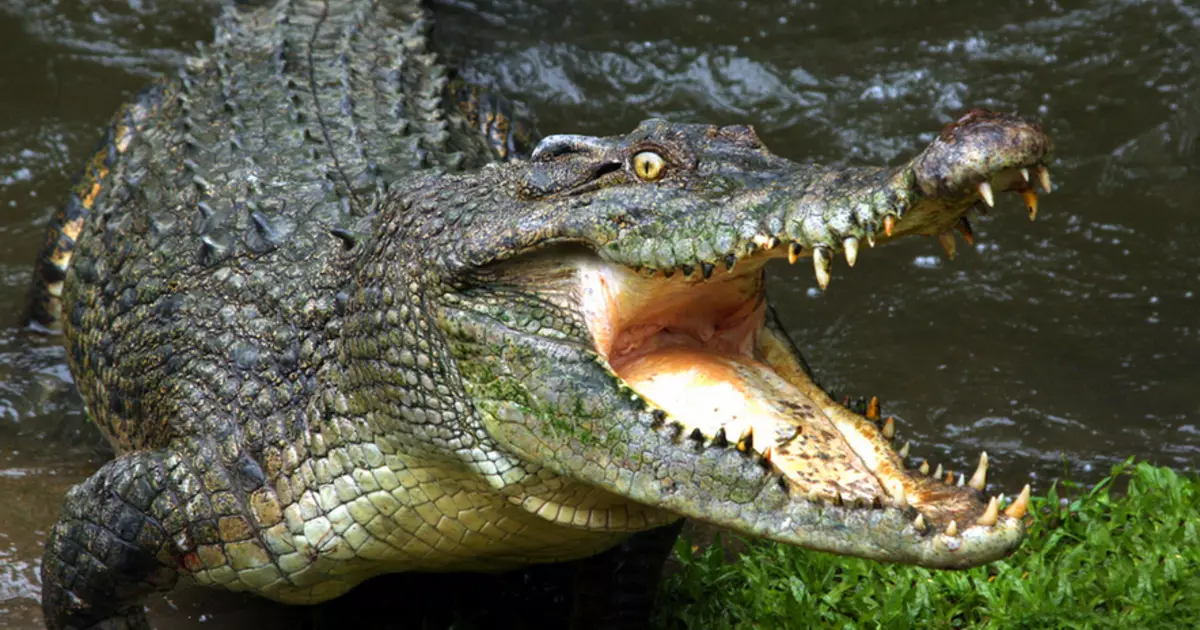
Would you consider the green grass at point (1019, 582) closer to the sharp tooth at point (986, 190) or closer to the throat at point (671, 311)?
the throat at point (671, 311)

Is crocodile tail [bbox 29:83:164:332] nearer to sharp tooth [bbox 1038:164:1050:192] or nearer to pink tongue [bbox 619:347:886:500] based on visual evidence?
pink tongue [bbox 619:347:886:500]

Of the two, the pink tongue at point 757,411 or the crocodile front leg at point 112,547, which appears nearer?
the pink tongue at point 757,411

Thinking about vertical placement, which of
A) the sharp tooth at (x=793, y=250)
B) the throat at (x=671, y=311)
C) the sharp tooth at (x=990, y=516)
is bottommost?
the sharp tooth at (x=990, y=516)

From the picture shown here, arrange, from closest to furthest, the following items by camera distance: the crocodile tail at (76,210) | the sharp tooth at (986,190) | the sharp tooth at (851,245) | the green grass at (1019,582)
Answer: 1. the sharp tooth at (986,190)
2. the sharp tooth at (851,245)
3. the green grass at (1019,582)
4. the crocodile tail at (76,210)

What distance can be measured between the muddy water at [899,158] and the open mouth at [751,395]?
1.70 m

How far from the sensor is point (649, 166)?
2988mm

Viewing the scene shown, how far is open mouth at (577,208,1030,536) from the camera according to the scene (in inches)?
106

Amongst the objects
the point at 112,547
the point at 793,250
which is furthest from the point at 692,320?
the point at 112,547

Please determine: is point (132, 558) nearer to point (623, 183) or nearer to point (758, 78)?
point (623, 183)

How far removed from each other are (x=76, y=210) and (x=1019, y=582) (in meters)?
3.91

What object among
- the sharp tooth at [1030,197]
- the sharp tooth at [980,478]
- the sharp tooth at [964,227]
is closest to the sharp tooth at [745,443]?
the sharp tooth at [980,478]

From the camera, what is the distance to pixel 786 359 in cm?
332

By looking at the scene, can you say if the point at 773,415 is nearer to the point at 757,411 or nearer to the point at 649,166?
the point at 757,411

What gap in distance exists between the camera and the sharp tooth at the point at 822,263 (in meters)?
2.62
